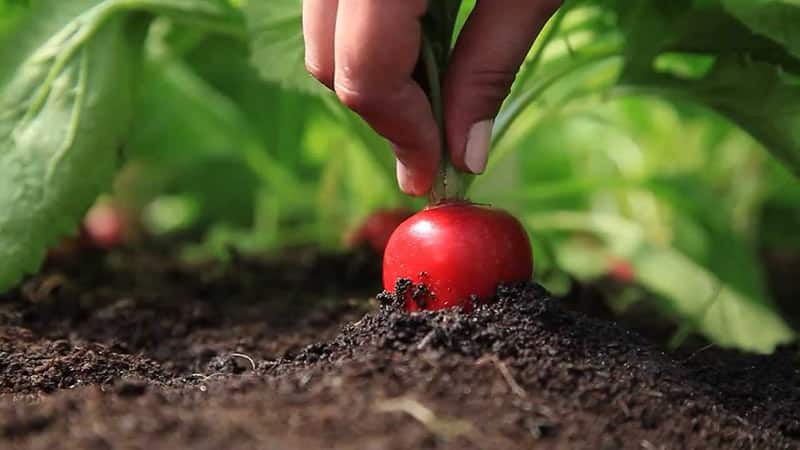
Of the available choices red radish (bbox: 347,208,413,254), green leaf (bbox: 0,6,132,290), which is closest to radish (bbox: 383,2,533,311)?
green leaf (bbox: 0,6,132,290)

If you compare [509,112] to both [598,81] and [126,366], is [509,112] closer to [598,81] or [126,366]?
[598,81]

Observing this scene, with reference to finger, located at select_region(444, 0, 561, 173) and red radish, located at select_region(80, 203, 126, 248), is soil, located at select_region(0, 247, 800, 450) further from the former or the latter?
A: red radish, located at select_region(80, 203, 126, 248)

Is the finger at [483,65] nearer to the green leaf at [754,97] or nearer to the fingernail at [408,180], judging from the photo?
the fingernail at [408,180]

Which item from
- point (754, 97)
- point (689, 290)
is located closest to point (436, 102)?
point (754, 97)

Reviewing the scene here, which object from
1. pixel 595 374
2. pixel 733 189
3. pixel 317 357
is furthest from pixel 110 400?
pixel 733 189

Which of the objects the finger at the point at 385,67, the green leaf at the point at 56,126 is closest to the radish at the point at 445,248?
the finger at the point at 385,67

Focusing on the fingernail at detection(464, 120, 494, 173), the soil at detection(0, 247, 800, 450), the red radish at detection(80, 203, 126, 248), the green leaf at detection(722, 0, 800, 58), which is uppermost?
the green leaf at detection(722, 0, 800, 58)
